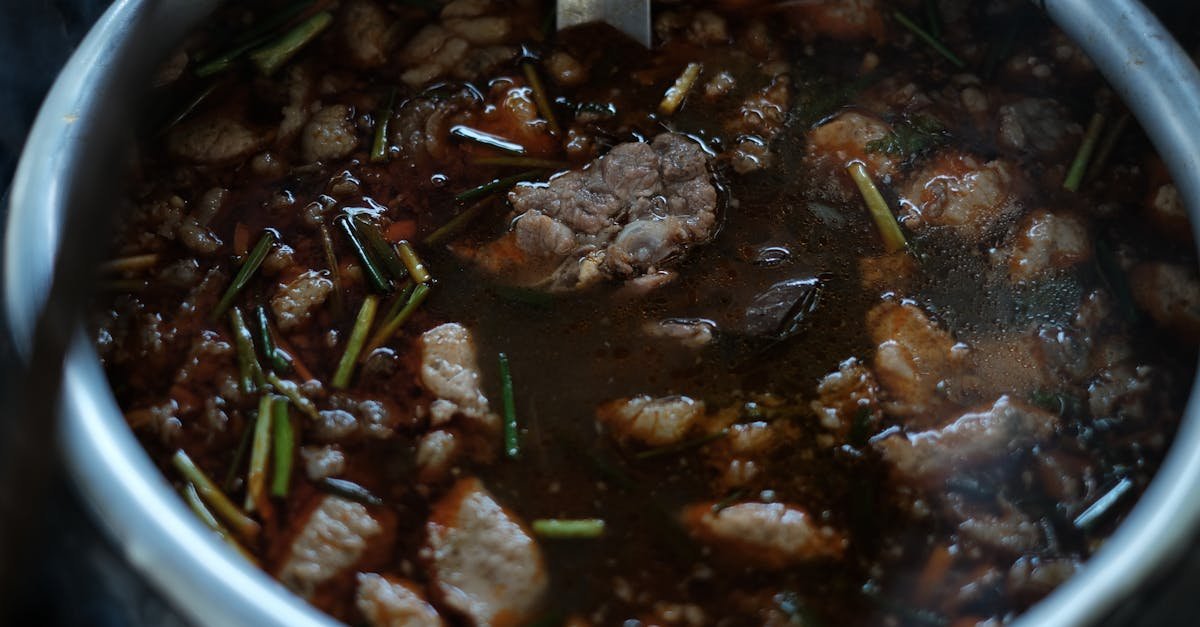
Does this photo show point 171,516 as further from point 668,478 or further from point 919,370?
point 919,370

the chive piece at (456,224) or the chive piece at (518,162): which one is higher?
the chive piece at (518,162)

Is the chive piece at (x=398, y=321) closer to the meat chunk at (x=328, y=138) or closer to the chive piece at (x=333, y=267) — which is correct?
the chive piece at (x=333, y=267)

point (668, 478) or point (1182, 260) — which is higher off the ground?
point (1182, 260)

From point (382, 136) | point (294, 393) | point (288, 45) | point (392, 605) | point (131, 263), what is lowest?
point (392, 605)

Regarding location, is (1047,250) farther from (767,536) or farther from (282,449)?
(282,449)

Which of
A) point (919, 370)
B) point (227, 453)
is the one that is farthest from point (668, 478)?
point (227, 453)

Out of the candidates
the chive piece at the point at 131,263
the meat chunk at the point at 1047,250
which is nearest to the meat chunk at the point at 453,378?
the chive piece at the point at 131,263

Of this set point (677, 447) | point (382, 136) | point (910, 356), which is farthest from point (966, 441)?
point (382, 136)
